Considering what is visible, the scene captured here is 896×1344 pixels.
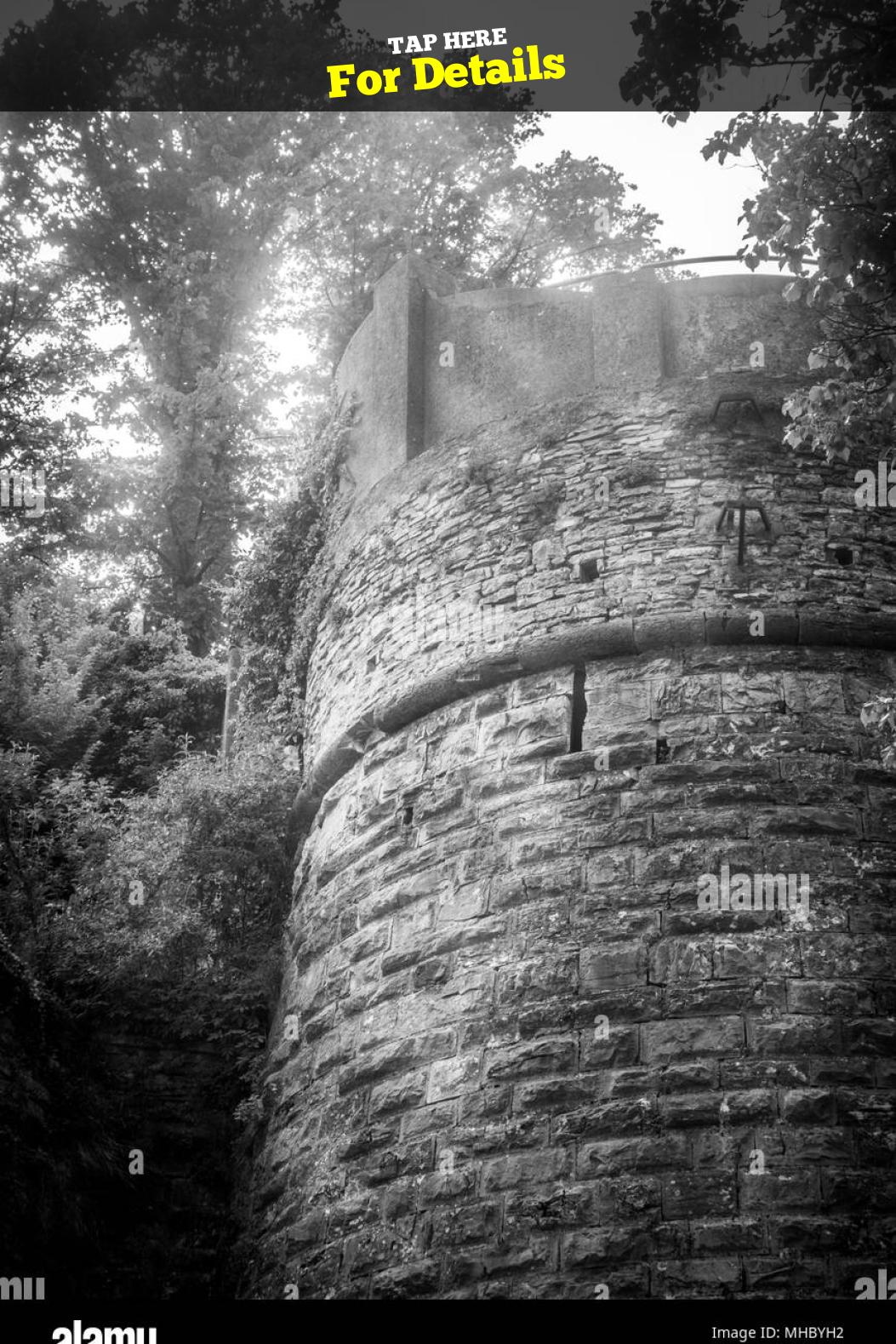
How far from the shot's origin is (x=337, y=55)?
16.7 meters

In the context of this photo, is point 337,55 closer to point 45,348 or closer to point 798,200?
point 45,348

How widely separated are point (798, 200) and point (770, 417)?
1.68 metres

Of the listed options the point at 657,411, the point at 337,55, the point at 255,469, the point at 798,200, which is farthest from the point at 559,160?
the point at 798,200

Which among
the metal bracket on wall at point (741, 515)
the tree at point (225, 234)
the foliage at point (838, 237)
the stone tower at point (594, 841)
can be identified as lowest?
the stone tower at point (594, 841)

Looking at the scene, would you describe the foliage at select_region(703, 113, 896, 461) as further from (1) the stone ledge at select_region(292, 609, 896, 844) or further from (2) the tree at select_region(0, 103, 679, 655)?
(2) the tree at select_region(0, 103, 679, 655)

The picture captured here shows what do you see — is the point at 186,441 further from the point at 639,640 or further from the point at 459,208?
the point at 639,640

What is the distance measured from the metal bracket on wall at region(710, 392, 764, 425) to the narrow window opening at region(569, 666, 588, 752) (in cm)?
163

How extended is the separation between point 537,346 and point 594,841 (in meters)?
3.25

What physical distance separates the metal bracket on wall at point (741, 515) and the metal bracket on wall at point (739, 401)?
0.55 m

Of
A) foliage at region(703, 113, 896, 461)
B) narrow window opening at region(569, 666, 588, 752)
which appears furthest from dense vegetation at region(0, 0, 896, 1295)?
narrow window opening at region(569, 666, 588, 752)

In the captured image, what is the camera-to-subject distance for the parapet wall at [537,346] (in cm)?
812

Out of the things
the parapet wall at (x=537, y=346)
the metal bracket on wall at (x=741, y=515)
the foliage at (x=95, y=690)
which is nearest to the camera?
the metal bracket on wall at (x=741, y=515)

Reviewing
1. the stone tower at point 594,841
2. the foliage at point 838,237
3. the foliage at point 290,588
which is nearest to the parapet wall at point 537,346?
the stone tower at point 594,841

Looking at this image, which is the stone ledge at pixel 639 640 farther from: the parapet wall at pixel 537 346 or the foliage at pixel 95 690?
the foliage at pixel 95 690
